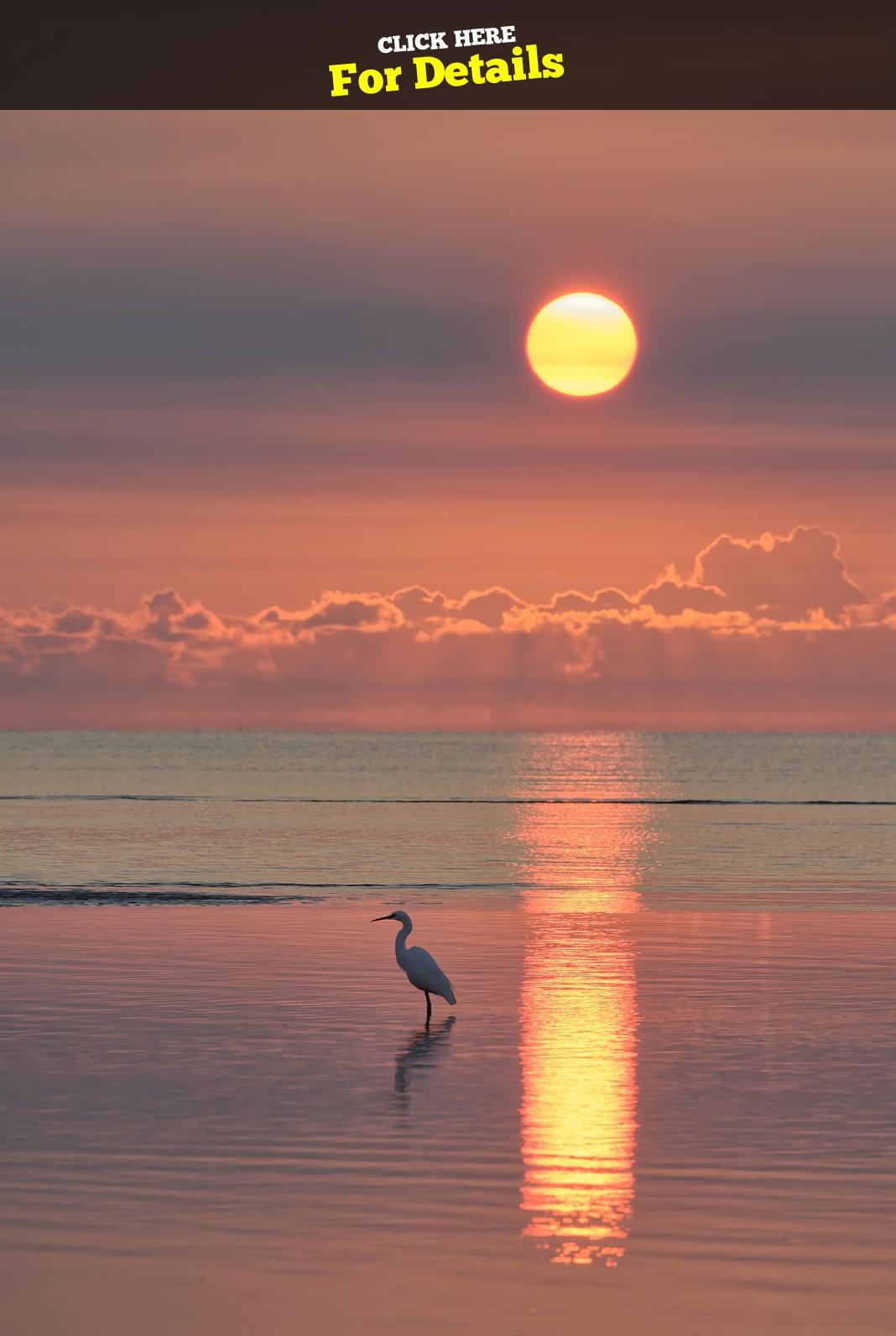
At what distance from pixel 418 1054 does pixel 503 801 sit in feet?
264

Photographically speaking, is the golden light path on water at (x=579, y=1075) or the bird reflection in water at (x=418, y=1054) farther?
the bird reflection in water at (x=418, y=1054)

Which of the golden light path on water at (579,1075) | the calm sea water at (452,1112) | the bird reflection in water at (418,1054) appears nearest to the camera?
the calm sea water at (452,1112)

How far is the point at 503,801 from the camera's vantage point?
9894 centimetres

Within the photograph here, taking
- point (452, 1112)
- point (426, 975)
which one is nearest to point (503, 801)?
point (426, 975)

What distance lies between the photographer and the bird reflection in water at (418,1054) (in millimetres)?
16781

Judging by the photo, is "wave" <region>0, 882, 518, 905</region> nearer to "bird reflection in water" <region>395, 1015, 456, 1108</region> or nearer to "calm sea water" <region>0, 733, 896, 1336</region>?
"calm sea water" <region>0, 733, 896, 1336</region>

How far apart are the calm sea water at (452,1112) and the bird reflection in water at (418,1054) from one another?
6cm

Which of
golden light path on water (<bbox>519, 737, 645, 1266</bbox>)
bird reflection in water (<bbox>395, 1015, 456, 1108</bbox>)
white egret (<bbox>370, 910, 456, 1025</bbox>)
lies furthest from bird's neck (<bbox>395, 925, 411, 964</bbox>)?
golden light path on water (<bbox>519, 737, 645, 1266</bbox>)

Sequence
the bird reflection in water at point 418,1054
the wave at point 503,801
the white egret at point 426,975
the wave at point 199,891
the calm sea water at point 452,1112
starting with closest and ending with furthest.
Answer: the calm sea water at point 452,1112, the bird reflection in water at point 418,1054, the white egret at point 426,975, the wave at point 199,891, the wave at point 503,801

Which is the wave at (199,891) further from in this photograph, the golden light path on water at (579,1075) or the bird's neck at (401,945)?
the bird's neck at (401,945)

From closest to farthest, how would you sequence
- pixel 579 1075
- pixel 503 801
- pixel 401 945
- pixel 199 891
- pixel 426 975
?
pixel 579 1075 → pixel 426 975 → pixel 401 945 → pixel 199 891 → pixel 503 801

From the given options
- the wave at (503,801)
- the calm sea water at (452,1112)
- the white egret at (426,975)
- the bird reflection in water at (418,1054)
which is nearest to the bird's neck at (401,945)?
the white egret at (426,975)

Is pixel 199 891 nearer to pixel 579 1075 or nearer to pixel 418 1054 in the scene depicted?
pixel 418 1054

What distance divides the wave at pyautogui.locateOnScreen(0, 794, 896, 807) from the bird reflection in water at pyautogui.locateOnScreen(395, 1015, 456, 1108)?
7246 cm
